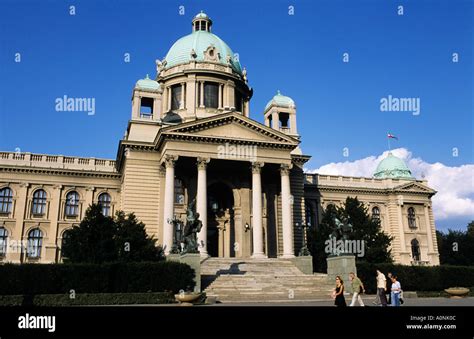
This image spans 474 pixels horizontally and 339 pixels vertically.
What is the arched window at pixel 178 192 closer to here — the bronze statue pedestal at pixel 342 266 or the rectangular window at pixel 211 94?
the rectangular window at pixel 211 94

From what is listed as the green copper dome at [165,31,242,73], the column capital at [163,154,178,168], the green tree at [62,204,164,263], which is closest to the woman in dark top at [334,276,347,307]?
the green tree at [62,204,164,263]

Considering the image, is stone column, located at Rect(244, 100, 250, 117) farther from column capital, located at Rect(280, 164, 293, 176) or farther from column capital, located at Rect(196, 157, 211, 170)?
column capital, located at Rect(196, 157, 211, 170)

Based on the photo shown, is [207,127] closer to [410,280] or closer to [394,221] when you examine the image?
[410,280]

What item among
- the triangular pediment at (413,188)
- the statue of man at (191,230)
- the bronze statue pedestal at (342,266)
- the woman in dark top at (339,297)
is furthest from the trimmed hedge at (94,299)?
the triangular pediment at (413,188)

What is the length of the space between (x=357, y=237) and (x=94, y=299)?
1009 inches

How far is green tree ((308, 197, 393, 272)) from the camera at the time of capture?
4078 cm

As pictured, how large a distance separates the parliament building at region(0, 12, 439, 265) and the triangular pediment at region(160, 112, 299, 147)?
95 millimetres

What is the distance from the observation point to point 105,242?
3103 cm

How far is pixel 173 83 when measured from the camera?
52188 millimetres

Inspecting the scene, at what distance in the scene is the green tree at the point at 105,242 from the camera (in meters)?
30.9

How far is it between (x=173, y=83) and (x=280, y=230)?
70.2 ft

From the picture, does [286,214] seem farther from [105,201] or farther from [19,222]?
[19,222]
